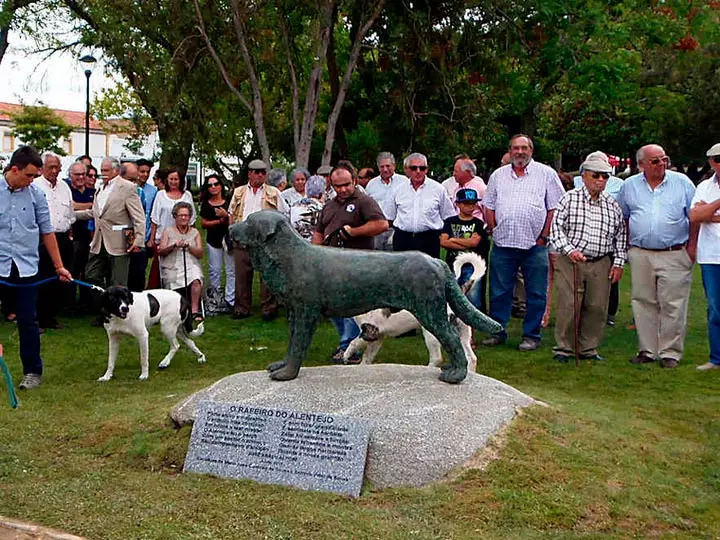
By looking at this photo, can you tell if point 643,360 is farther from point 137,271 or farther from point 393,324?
point 137,271

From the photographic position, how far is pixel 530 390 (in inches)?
276

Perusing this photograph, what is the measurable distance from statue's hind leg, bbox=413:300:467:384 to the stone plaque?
0.94m

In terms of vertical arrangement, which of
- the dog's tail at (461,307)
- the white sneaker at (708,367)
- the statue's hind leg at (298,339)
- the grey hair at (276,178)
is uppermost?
the grey hair at (276,178)

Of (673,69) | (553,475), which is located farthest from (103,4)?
(673,69)

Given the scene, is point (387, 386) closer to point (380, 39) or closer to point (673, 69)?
point (380, 39)

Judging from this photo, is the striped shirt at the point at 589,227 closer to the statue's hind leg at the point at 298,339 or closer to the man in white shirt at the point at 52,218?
the statue's hind leg at the point at 298,339

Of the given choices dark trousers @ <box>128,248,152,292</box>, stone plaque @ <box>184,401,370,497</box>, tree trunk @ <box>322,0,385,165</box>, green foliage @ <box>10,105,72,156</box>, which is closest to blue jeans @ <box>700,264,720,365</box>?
stone plaque @ <box>184,401,370,497</box>

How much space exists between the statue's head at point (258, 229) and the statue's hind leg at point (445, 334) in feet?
3.70

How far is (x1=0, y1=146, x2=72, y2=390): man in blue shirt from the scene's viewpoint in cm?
704

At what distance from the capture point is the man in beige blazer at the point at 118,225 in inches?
396

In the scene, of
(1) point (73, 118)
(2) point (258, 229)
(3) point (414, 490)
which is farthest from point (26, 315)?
(1) point (73, 118)

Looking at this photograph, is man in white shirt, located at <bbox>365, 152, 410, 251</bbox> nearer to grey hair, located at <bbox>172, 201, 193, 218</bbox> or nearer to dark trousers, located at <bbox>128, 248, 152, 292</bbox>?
grey hair, located at <bbox>172, 201, 193, 218</bbox>

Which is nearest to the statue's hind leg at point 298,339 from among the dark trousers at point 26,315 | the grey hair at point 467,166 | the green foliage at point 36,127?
the dark trousers at point 26,315

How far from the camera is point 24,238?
7.18 meters
